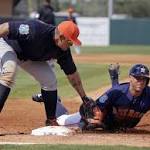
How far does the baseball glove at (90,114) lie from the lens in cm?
823

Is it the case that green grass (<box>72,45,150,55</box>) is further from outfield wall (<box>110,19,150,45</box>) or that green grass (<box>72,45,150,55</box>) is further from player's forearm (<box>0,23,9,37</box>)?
player's forearm (<box>0,23,9,37</box>)

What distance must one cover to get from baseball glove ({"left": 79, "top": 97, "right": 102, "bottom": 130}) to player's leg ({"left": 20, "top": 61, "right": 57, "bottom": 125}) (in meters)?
0.38

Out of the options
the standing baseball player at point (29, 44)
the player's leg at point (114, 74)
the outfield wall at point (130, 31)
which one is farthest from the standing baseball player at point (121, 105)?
the outfield wall at point (130, 31)

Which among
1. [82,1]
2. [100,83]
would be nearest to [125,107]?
[100,83]

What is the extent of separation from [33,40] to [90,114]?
1.26 metres

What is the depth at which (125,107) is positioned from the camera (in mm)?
8242

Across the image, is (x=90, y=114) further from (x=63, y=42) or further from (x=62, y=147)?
(x=62, y=147)

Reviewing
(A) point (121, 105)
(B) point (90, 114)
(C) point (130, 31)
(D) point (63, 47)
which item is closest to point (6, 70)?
(D) point (63, 47)

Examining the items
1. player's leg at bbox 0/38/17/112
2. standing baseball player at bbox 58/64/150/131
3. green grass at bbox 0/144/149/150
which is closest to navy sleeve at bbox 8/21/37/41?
player's leg at bbox 0/38/17/112

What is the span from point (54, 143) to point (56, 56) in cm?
134

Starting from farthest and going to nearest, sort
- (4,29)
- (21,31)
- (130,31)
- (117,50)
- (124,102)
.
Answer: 1. (130,31)
2. (117,50)
3. (124,102)
4. (21,31)
5. (4,29)

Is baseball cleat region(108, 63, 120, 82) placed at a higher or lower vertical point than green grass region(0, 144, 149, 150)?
higher

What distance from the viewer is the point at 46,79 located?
324 inches

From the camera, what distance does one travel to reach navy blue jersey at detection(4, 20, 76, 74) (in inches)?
301
